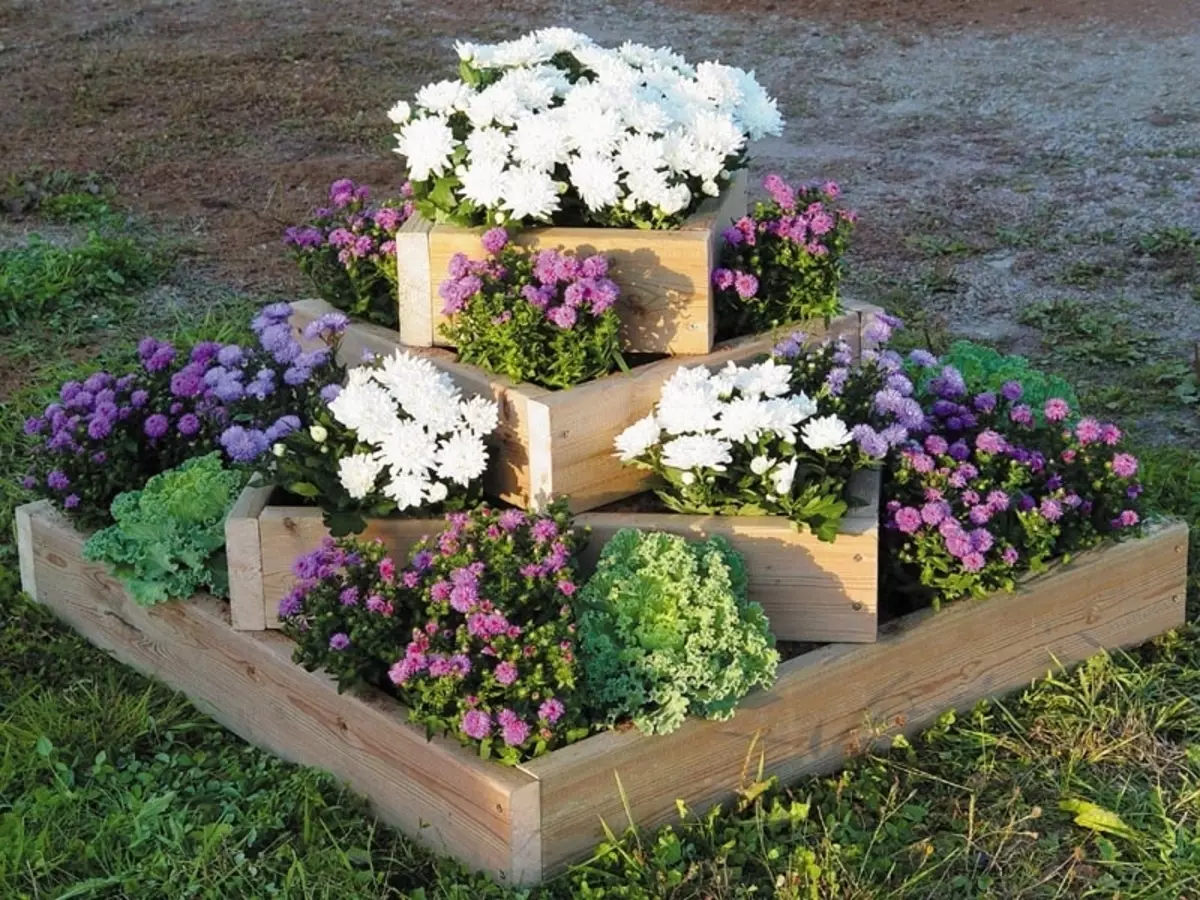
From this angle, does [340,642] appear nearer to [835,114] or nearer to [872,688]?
[872,688]

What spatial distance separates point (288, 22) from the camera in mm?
12438

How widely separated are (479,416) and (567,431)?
0.20 meters

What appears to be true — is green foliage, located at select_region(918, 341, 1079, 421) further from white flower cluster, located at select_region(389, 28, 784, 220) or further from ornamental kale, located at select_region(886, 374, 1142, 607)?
white flower cluster, located at select_region(389, 28, 784, 220)

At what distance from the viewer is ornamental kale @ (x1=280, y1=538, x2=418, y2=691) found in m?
3.48

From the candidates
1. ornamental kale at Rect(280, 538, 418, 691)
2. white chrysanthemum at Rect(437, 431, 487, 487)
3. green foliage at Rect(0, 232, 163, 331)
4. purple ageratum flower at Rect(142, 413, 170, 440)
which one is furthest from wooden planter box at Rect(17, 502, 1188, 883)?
green foliage at Rect(0, 232, 163, 331)

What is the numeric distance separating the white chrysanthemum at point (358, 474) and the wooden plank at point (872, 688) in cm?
81

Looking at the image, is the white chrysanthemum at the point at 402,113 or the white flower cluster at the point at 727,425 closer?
the white flower cluster at the point at 727,425

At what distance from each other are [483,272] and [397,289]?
0.61 meters

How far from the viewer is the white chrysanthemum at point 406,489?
3.75 m

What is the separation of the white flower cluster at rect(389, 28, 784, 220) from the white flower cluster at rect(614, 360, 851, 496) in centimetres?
45

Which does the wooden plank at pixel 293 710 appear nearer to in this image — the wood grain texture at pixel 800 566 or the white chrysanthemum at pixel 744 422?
the wood grain texture at pixel 800 566

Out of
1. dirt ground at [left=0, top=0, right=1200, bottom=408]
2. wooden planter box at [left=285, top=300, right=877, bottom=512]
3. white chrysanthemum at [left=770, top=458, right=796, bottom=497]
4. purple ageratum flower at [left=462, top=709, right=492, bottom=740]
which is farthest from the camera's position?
dirt ground at [left=0, top=0, right=1200, bottom=408]

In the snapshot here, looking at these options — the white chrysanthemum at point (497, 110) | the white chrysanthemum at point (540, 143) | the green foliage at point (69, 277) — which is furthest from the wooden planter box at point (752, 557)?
the green foliage at point (69, 277)

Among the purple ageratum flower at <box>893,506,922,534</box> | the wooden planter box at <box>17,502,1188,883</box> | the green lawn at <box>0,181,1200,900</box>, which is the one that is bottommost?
the green lawn at <box>0,181,1200,900</box>
